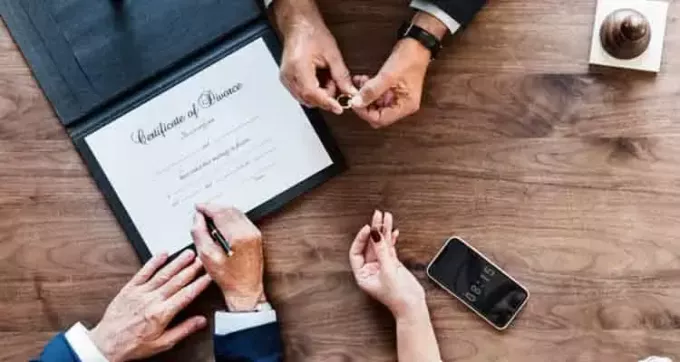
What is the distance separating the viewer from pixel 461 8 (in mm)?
1132

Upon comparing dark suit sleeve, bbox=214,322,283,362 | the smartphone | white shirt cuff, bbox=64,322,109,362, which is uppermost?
white shirt cuff, bbox=64,322,109,362

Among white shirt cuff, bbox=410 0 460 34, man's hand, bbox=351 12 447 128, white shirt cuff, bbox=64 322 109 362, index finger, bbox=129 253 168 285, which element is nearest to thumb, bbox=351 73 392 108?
man's hand, bbox=351 12 447 128

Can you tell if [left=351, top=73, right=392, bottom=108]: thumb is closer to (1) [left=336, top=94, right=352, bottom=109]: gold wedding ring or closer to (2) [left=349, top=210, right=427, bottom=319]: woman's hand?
(1) [left=336, top=94, right=352, bottom=109]: gold wedding ring

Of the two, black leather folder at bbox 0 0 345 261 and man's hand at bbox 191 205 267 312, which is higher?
black leather folder at bbox 0 0 345 261

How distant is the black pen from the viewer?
1.17 meters

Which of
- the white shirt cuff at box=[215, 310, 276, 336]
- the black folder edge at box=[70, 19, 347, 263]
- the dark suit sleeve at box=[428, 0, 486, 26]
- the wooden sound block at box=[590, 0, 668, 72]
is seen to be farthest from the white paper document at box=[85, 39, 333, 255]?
the wooden sound block at box=[590, 0, 668, 72]

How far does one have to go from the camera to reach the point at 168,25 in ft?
3.95

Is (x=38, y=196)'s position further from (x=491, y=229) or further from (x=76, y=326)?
(x=491, y=229)

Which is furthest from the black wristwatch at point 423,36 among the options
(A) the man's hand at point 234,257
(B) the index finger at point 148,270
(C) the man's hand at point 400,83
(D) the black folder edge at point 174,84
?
(B) the index finger at point 148,270

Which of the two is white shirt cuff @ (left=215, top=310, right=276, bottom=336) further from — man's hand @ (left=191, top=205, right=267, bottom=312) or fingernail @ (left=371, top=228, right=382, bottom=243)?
fingernail @ (left=371, top=228, right=382, bottom=243)

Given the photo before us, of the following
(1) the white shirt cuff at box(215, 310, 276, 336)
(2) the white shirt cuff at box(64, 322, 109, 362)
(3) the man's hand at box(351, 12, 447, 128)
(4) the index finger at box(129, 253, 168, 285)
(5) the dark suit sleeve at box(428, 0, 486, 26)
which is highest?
(5) the dark suit sleeve at box(428, 0, 486, 26)

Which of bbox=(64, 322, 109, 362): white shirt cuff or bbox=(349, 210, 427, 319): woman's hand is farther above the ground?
bbox=(64, 322, 109, 362): white shirt cuff

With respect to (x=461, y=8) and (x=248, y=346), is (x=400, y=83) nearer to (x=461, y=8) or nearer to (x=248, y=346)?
(x=461, y=8)

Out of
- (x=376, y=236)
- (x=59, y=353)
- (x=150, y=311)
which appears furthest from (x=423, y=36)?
(x=59, y=353)
